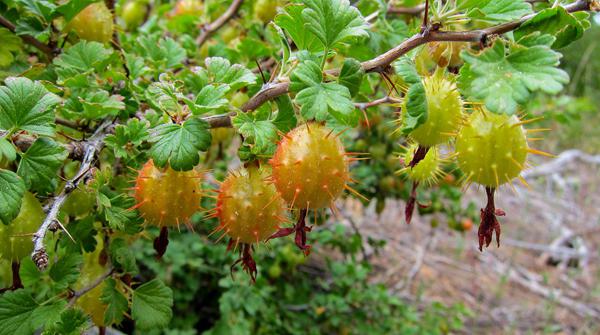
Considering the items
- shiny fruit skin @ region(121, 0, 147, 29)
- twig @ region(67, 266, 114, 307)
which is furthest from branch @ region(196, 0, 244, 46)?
twig @ region(67, 266, 114, 307)

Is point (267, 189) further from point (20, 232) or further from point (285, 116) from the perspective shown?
point (20, 232)

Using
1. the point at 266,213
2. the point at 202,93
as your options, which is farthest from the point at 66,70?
the point at 266,213

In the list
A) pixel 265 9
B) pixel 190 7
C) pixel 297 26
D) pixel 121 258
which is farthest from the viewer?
pixel 190 7

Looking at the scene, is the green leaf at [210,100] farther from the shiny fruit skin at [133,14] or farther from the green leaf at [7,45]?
the shiny fruit skin at [133,14]

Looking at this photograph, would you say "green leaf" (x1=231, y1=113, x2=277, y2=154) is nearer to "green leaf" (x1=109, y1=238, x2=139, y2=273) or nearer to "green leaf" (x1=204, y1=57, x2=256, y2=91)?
"green leaf" (x1=204, y1=57, x2=256, y2=91)

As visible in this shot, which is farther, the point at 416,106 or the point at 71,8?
the point at 71,8

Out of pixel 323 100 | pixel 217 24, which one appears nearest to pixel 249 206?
pixel 323 100

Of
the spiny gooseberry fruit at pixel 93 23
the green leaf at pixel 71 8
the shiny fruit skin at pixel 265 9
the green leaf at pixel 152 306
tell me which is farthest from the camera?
the shiny fruit skin at pixel 265 9

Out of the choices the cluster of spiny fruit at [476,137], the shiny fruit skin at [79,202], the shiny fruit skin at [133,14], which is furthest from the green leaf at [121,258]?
the shiny fruit skin at [133,14]
